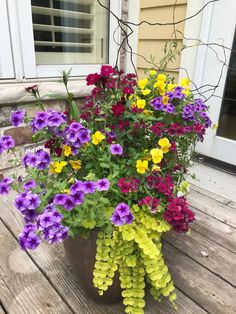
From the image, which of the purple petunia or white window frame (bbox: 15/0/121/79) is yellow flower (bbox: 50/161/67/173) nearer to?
the purple petunia

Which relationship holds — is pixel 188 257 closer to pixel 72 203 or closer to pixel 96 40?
pixel 72 203

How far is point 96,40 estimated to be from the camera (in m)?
2.26

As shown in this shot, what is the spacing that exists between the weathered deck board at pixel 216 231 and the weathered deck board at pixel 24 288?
0.83 metres

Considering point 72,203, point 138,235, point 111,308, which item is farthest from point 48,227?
point 111,308

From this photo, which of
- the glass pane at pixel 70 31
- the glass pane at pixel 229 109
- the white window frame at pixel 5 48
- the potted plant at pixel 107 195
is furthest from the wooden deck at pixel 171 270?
the glass pane at pixel 70 31

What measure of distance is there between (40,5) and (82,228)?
1634mm

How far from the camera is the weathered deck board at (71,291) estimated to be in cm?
106

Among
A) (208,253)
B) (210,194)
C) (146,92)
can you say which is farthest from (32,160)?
(210,194)

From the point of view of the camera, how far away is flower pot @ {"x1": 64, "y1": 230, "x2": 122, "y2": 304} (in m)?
0.96

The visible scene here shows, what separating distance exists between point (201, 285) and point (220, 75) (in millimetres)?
1361

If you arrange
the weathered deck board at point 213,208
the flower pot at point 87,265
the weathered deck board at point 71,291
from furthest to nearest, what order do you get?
the weathered deck board at point 213,208, the weathered deck board at point 71,291, the flower pot at point 87,265

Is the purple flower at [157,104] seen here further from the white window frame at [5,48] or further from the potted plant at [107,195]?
the white window frame at [5,48]

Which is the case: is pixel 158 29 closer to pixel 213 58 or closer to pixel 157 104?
pixel 213 58

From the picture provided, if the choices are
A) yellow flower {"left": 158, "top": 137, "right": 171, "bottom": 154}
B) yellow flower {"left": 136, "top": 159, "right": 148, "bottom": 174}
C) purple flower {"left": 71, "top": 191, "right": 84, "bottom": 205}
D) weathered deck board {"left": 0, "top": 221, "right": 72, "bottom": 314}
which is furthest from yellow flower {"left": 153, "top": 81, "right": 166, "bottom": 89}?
weathered deck board {"left": 0, "top": 221, "right": 72, "bottom": 314}
